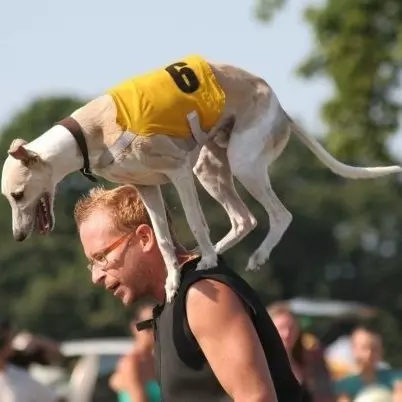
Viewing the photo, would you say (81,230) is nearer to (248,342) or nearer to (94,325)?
(248,342)

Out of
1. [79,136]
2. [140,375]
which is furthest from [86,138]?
[140,375]

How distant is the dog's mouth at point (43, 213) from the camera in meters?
5.23

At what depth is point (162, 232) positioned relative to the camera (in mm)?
4992

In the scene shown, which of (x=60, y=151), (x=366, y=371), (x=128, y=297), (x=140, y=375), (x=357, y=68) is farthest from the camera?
(x=357, y=68)

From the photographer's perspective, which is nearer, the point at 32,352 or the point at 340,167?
the point at 340,167

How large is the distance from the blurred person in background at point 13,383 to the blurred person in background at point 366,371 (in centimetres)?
230

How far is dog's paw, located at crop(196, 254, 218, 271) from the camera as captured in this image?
4875 mm

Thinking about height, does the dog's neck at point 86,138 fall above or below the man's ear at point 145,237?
above

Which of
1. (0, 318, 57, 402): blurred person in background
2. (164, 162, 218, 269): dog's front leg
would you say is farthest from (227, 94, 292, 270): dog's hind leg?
(0, 318, 57, 402): blurred person in background

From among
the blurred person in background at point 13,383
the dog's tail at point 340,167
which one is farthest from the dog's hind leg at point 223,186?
the blurred person in background at point 13,383

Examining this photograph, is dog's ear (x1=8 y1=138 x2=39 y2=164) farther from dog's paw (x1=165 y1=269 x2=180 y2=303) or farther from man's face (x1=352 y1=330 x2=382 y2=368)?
man's face (x1=352 y1=330 x2=382 y2=368)

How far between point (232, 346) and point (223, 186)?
1.12m

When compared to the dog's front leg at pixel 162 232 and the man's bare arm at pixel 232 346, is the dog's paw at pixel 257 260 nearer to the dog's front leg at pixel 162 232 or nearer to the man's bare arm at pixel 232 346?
the dog's front leg at pixel 162 232

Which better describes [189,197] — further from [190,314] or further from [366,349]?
[366,349]
